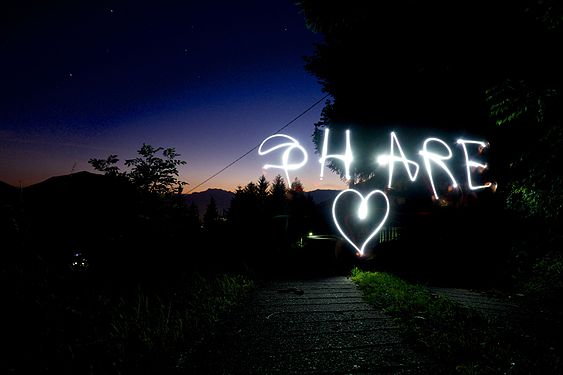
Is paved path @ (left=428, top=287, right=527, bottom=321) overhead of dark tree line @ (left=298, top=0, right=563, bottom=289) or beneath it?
beneath

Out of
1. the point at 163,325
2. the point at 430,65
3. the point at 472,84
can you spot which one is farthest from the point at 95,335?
the point at 472,84

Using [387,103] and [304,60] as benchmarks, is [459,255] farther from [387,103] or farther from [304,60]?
[304,60]

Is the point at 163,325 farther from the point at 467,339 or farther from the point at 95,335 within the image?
the point at 467,339

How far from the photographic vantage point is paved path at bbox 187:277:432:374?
2.71 meters

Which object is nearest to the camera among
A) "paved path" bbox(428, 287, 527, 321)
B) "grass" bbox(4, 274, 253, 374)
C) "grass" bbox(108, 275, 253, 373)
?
"grass" bbox(4, 274, 253, 374)

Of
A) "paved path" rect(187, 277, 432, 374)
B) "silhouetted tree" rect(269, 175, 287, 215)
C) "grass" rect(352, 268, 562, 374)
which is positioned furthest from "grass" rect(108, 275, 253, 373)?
"silhouetted tree" rect(269, 175, 287, 215)

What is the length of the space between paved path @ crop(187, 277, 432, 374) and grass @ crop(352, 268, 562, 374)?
237mm

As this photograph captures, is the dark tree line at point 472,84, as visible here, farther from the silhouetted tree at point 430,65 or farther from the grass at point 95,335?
the grass at point 95,335

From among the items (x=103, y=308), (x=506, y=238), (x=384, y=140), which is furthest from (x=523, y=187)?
(x=103, y=308)

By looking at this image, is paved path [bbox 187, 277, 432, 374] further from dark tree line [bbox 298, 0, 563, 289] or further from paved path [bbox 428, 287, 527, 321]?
dark tree line [bbox 298, 0, 563, 289]

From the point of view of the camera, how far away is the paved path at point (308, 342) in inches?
107

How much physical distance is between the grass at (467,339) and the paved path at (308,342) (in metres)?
0.24

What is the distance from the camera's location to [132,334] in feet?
10.2

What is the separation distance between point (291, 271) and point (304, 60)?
7.14 metres
